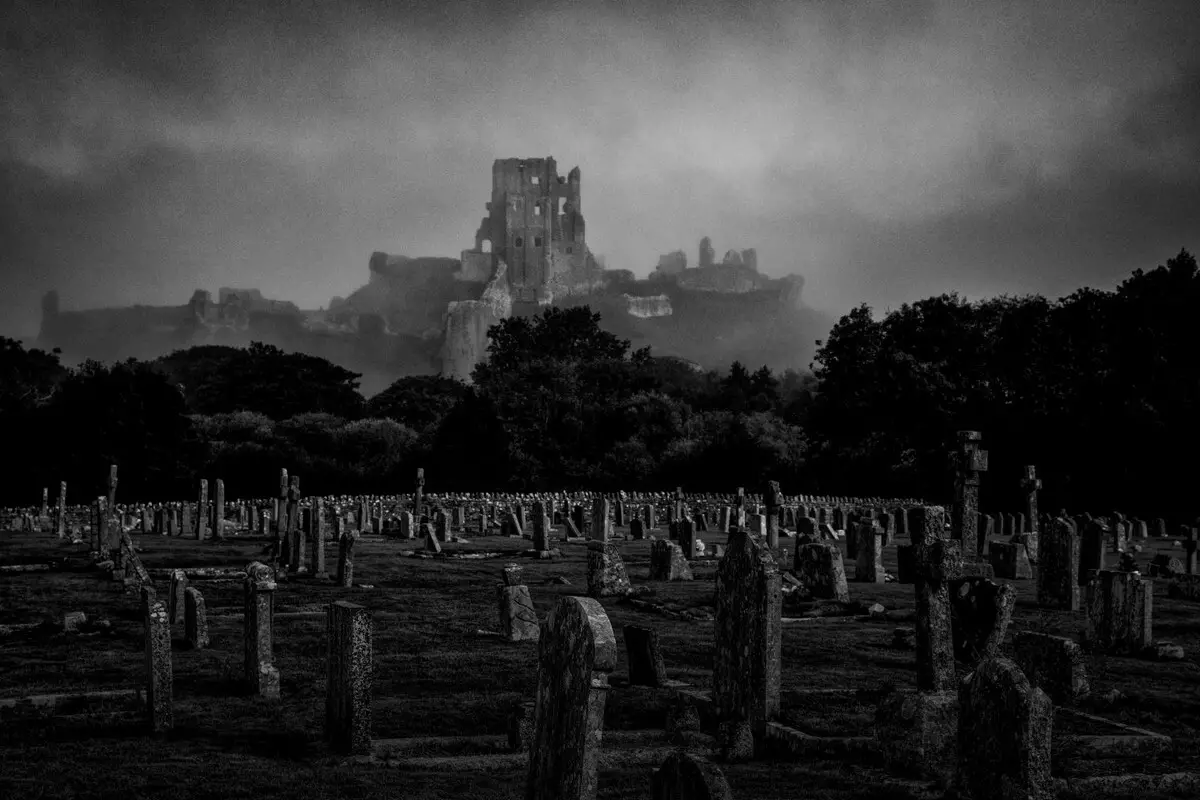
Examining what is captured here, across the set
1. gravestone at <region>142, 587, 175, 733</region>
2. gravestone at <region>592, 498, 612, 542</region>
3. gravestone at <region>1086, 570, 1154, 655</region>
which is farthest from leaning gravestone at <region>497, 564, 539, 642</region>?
gravestone at <region>592, 498, 612, 542</region>

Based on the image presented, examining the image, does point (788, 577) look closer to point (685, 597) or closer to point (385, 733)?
point (685, 597)

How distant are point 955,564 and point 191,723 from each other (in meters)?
6.81

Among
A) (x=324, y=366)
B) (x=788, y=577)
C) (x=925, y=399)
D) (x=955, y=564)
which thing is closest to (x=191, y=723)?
(x=955, y=564)

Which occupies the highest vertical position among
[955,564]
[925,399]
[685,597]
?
[925,399]

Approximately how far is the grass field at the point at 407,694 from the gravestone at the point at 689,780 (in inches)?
97.9

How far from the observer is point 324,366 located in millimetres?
95062

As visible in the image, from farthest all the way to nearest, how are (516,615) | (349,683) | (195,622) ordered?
1. (516,615)
2. (195,622)
3. (349,683)

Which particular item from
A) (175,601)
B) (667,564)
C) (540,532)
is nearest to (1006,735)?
(175,601)

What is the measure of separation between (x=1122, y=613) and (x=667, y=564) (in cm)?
1072

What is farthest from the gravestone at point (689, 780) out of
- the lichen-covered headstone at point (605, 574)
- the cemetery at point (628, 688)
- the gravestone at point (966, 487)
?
the gravestone at point (966, 487)

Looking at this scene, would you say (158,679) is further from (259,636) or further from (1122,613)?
(1122,613)

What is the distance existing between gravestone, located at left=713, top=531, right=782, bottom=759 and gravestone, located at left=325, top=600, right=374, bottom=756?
3031 millimetres

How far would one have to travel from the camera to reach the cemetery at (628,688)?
6949 mm

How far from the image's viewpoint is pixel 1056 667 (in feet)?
34.6
